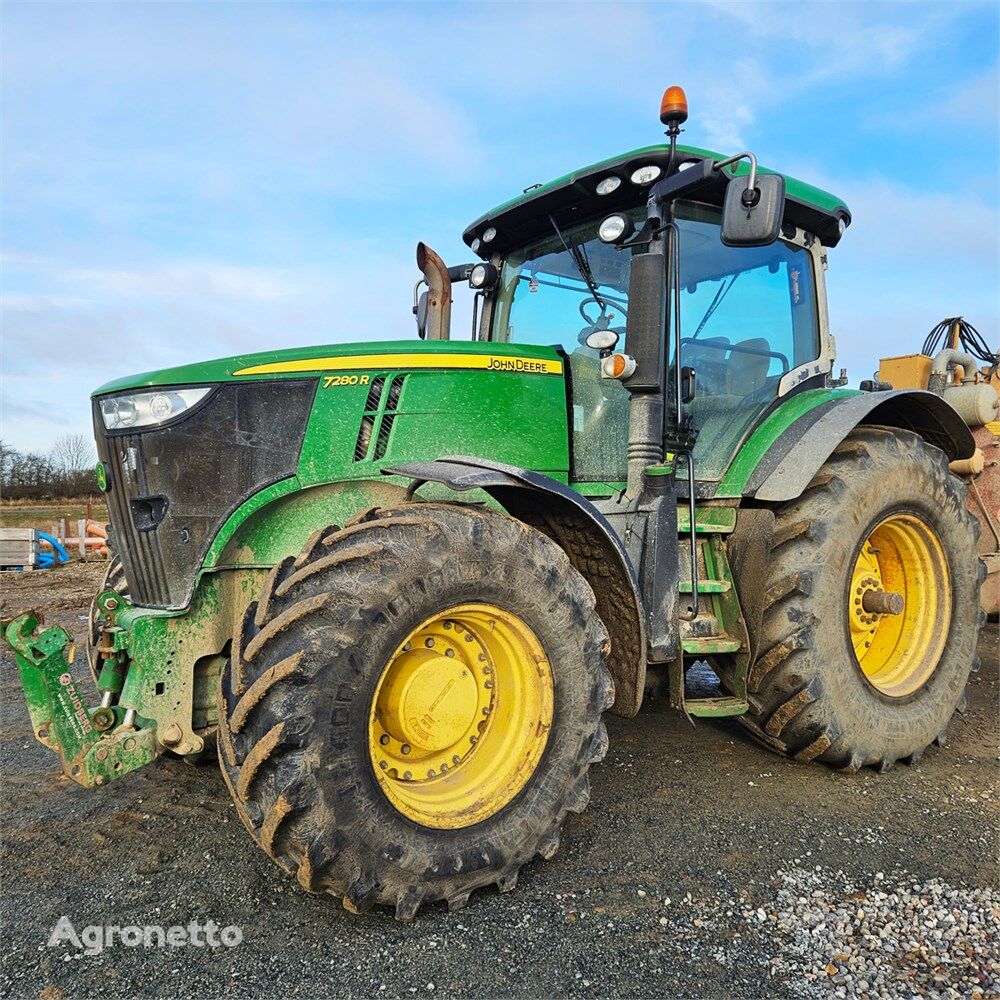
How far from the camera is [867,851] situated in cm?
298

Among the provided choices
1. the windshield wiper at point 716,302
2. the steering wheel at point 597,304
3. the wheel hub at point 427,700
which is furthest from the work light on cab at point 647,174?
the wheel hub at point 427,700

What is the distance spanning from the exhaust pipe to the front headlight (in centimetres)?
157

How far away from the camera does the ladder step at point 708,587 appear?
3490 mm

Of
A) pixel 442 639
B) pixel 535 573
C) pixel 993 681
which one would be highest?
pixel 535 573

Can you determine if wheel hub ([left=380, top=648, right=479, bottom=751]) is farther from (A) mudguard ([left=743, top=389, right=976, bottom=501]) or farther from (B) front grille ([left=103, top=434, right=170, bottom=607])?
Answer: (A) mudguard ([left=743, top=389, right=976, bottom=501])

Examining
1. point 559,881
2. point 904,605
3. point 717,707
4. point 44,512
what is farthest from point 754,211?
point 44,512

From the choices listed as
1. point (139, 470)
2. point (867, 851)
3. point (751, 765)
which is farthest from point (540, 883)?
point (139, 470)

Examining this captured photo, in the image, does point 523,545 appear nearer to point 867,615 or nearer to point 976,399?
point 867,615

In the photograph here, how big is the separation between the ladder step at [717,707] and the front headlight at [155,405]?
7.70 ft

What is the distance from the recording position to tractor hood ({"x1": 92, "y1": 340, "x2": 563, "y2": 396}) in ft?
9.91

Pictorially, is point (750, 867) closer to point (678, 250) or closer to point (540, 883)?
point (540, 883)

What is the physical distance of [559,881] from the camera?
2.72 meters

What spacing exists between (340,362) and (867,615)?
2858 millimetres

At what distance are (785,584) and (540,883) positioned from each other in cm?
165
